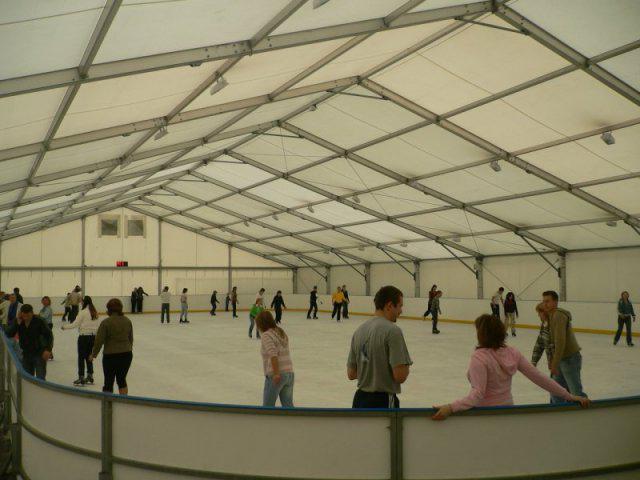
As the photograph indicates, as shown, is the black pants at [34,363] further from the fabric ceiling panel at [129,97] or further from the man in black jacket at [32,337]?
the fabric ceiling panel at [129,97]

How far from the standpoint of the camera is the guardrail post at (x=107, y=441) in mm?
4102

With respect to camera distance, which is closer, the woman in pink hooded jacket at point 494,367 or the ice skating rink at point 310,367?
the woman in pink hooded jacket at point 494,367

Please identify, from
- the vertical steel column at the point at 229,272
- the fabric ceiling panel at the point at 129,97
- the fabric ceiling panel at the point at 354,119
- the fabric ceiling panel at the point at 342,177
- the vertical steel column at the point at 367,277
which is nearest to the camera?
the fabric ceiling panel at the point at 129,97

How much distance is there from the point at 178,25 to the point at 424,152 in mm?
10703

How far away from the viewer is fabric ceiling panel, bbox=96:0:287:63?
5781mm

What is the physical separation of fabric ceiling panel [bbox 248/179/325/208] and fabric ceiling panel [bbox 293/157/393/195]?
106cm

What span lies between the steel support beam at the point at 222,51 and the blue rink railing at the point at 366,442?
13.0 ft

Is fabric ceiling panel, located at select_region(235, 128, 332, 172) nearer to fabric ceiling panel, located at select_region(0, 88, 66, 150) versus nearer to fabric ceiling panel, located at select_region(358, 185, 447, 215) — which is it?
fabric ceiling panel, located at select_region(358, 185, 447, 215)

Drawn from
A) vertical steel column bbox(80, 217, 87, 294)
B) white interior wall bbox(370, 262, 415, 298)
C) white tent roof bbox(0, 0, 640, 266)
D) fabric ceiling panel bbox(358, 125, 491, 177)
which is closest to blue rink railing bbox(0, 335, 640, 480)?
white tent roof bbox(0, 0, 640, 266)

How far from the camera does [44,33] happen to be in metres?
5.33

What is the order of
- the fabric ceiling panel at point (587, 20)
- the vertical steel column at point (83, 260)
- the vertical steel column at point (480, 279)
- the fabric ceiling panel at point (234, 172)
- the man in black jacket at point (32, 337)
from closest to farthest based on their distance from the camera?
the man in black jacket at point (32, 337) < the fabric ceiling panel at point (587, 20) < the fabric ceiling panel at point (234, 172) < the vertical steel column at point (480, 279) < the vertical steel column at point (83, 260)

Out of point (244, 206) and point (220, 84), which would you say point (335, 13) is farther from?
point (244, 206)

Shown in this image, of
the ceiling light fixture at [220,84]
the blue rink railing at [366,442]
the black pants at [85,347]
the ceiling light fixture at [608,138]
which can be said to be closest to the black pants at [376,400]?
the blue rink railing at [366,442]

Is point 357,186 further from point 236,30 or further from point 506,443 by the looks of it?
point 506,443
